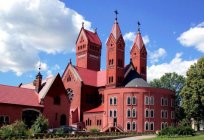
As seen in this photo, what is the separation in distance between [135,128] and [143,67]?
22.8 meters

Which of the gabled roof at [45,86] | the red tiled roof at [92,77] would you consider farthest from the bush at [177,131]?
the red tiled roof at [92,77]

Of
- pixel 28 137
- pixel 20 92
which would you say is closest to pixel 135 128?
pixel 20 92

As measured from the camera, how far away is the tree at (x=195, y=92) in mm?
67375

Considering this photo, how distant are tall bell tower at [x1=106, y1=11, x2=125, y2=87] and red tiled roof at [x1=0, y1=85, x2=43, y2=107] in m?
23.4

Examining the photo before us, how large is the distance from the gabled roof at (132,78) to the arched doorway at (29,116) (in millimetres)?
26455

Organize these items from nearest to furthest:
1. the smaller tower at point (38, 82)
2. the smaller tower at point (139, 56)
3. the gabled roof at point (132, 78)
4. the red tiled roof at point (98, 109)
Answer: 1. the smaller tower at point (38, 82)
2. the gabled roof at point (132, 78)
3. the red tiled roof at point (98, 109)
4. the smaller tower at point (139, 56)

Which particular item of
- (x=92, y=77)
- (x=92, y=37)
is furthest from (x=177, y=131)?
(x=92, y=37)

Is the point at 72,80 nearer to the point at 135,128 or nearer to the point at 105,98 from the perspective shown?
the point at 105,98

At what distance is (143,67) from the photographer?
324 ft

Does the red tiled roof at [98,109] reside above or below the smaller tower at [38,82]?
below

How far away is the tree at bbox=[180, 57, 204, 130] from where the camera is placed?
67.4 meters

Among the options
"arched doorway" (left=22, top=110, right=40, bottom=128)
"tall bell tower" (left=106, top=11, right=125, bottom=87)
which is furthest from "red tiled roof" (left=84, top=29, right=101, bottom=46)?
"arched doorway" (left=22, top=110, right=40, bottom=128)

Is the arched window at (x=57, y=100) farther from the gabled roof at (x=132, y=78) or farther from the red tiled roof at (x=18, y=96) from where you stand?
the gabled roof at (x=132, y=78)

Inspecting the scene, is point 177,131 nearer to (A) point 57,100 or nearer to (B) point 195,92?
(B) point 195,92
